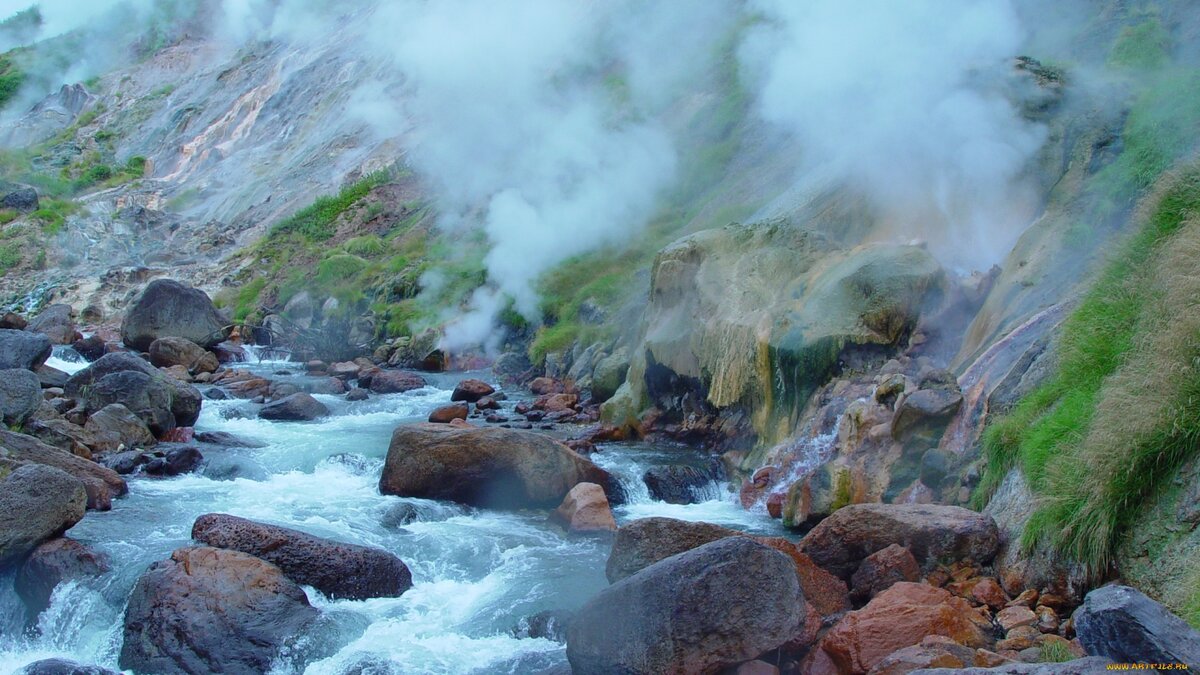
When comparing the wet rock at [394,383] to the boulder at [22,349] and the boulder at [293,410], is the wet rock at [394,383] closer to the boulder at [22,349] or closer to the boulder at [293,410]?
the boulder at [293,410]

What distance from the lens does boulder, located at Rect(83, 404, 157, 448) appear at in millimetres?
11195

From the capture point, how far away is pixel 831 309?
435 inches

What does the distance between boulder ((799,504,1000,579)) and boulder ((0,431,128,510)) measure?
20.7ft

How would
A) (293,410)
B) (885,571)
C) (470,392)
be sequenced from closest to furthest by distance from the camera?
(885,571), (293,410), (470,392)

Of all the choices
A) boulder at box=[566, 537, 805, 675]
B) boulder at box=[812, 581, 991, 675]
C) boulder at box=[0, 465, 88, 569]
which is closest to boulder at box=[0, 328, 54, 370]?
boulder at box=[0, 465, 88, 569]

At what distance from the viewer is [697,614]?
4.92 meters

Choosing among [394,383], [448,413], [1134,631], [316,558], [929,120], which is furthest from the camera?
[394,383]

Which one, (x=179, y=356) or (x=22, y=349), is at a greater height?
(x=22, y=349)

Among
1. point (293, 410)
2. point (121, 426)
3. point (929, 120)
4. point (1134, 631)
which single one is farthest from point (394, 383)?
point (1134, 631)

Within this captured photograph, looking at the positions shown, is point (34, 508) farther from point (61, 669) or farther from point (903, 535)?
point (903, 535)

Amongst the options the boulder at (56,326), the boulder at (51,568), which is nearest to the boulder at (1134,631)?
the boulder at (51,568)

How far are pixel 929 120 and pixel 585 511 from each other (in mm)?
7624

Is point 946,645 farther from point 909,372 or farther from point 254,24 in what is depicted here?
point 254,24

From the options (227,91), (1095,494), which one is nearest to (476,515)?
(1095,494)
